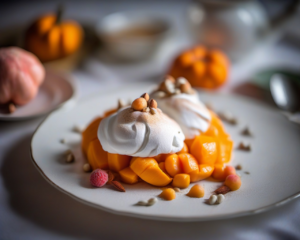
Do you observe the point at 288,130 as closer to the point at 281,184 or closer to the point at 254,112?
the point at 254,112

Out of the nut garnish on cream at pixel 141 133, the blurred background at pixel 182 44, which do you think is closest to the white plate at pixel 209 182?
the nut garnish on cream at pixel 141 133

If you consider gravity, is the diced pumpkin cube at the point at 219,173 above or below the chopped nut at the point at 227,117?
below

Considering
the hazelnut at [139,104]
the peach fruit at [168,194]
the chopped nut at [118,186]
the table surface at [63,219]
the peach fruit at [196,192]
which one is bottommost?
the table surface at [63,219]

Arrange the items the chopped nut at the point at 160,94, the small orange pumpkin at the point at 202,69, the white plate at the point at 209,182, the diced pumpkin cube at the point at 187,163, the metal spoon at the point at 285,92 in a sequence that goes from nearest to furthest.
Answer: the white plate at the point at 209,182, the diced pumpkin cube at the point at 187,163, the chopped nut at the point at 160,94, the metal spoon at the point at 285,92, the small orange pumpkin at the point at 202,69

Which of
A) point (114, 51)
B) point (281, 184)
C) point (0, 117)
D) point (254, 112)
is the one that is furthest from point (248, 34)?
point (0, 117)

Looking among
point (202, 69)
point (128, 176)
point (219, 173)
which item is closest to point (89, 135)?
point (128, 176)

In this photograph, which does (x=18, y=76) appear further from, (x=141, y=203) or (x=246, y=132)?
(x=246, y=132)

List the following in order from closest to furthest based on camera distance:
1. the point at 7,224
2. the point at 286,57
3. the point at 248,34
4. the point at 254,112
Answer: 1. the point at 7,224
2. the point at 254,112
3. the point at 248,34
4. the point at 286,57

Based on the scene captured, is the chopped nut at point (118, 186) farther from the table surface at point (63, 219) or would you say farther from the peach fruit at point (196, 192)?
the peach fruit at point (196, 192)
